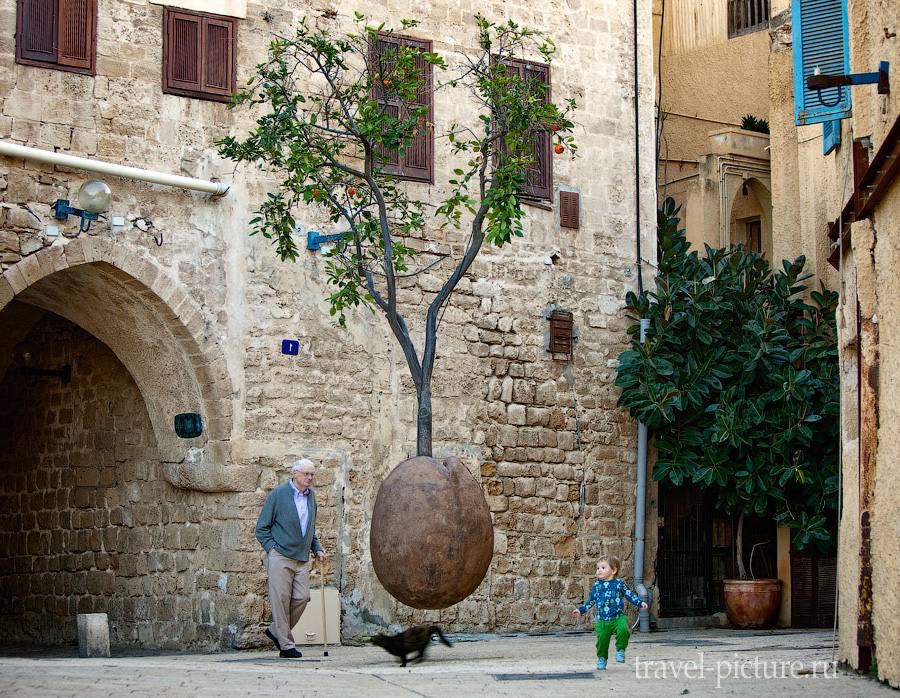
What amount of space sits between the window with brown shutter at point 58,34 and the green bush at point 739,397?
5.89 metres

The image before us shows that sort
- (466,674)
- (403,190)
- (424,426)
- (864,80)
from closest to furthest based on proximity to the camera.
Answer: (864,80) → (466,674) → (424,426) → (403,190)

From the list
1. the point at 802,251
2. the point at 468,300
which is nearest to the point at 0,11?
the point at 468,300

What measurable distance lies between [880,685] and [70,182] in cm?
725

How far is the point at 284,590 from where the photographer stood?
33.9 feet

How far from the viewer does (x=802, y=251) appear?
16.1 meters

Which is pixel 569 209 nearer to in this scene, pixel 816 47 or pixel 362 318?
pixel 362 318

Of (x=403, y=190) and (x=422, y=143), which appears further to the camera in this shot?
(x=422, y=143)

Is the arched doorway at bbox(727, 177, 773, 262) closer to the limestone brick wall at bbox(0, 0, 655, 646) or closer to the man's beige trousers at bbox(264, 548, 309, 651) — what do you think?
the limestone brick wall at bbox(0, 0, 655, 646)

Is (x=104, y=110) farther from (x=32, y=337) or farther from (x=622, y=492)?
(x=622, y=492)

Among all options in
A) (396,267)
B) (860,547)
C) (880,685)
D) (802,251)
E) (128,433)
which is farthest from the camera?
(802,251)

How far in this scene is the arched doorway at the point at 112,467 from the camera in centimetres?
1195

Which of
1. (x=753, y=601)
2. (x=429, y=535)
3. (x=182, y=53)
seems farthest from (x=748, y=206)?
(x=429, y=535)

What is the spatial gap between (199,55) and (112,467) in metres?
4.05

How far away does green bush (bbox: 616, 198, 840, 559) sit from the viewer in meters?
13.7
